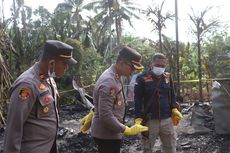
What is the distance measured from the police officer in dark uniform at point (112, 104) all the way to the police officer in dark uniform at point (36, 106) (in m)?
0.68

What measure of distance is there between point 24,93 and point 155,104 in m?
2.64

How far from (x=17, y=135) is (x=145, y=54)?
16990 mm

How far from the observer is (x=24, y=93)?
8.15 feet

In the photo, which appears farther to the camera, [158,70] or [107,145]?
[158,70]

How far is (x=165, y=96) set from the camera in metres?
4.97

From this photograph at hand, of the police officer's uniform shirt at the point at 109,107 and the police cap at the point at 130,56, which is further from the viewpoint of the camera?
the police cap at the point at 130,56

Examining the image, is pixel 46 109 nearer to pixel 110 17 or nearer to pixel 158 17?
pixel 158 17

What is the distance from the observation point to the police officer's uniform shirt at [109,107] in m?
3.36

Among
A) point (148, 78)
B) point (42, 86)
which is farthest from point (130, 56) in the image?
point (148, 78)

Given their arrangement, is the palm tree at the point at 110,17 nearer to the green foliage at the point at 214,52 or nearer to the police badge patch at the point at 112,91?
the green foliage at the point at 214,52

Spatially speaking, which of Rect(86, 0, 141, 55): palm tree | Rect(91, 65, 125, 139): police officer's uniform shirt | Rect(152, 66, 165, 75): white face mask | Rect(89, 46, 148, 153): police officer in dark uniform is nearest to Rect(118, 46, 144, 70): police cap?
Rect(89, 46, 148, 153): police officer in dark uniform

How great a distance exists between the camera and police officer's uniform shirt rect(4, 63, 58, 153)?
246 centimetres

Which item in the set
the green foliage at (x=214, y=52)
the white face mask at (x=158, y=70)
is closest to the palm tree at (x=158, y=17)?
the green foliage at (x=214, y=52)

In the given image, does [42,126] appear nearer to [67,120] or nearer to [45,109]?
[45,109]
